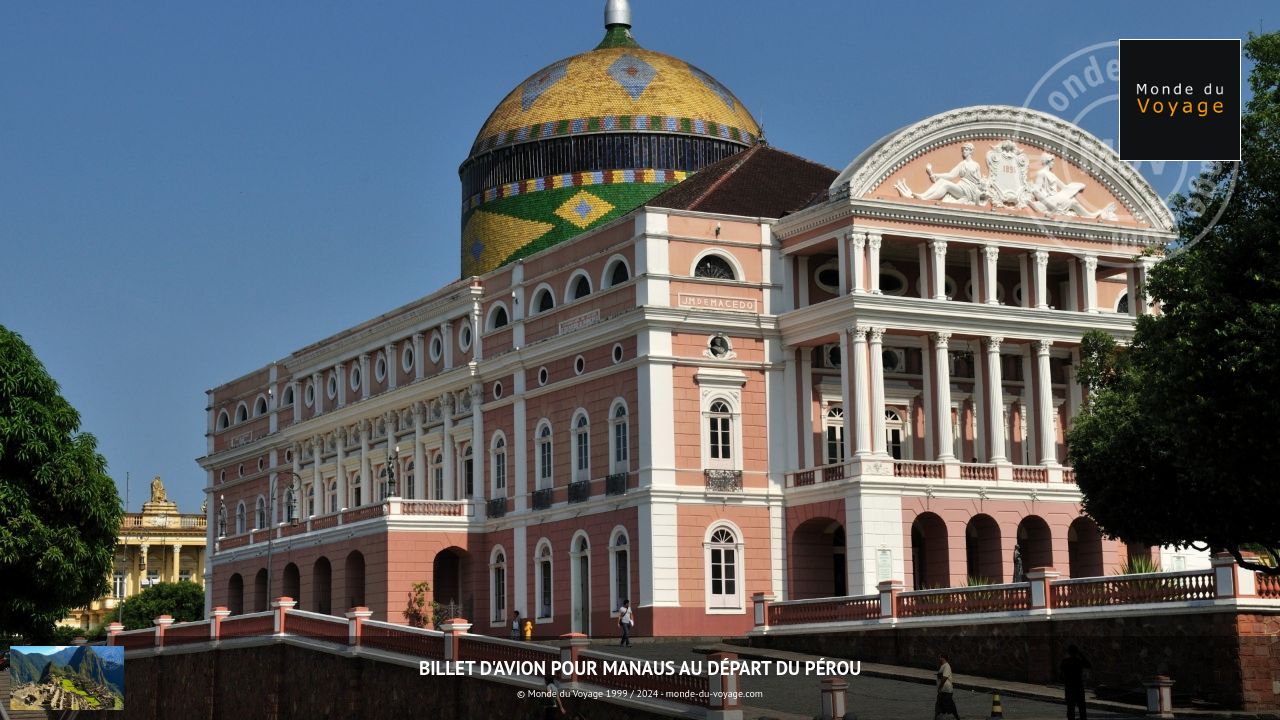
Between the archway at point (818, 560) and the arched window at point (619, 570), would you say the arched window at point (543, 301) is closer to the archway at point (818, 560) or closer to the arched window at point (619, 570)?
the arched window at point (619, 570)

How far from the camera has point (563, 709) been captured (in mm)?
35844

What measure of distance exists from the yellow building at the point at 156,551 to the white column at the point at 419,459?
193 ft

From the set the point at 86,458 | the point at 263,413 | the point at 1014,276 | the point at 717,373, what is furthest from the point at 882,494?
the point at 263,413

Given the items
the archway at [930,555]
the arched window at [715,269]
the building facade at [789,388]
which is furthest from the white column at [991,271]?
the arched window at [715,269]

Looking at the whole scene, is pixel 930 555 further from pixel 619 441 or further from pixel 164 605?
pixel 164 605

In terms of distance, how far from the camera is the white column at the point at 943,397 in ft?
171

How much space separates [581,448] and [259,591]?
20.1m

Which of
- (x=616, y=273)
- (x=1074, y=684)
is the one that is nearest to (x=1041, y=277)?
(x=616, y=273)

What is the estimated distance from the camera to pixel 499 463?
5950 centimetres

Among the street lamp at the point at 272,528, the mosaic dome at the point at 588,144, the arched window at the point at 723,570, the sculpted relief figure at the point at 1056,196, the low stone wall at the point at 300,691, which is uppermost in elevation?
the mosaic dome at the point at 588,144

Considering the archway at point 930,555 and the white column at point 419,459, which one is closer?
the archway at point 930,555

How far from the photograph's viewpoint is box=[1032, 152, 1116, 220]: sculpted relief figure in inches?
2116

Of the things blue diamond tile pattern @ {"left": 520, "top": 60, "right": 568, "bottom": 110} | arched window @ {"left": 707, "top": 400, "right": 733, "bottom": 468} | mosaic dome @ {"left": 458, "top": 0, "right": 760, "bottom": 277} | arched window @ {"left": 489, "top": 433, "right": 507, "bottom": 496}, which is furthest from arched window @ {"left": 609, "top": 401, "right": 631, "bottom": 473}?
blue diamond tile pattern @ {"left": 520, "top": 60, "right": 568, "bottom": 110}

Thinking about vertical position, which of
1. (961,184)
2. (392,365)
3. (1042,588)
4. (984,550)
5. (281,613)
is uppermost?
(961,184)
